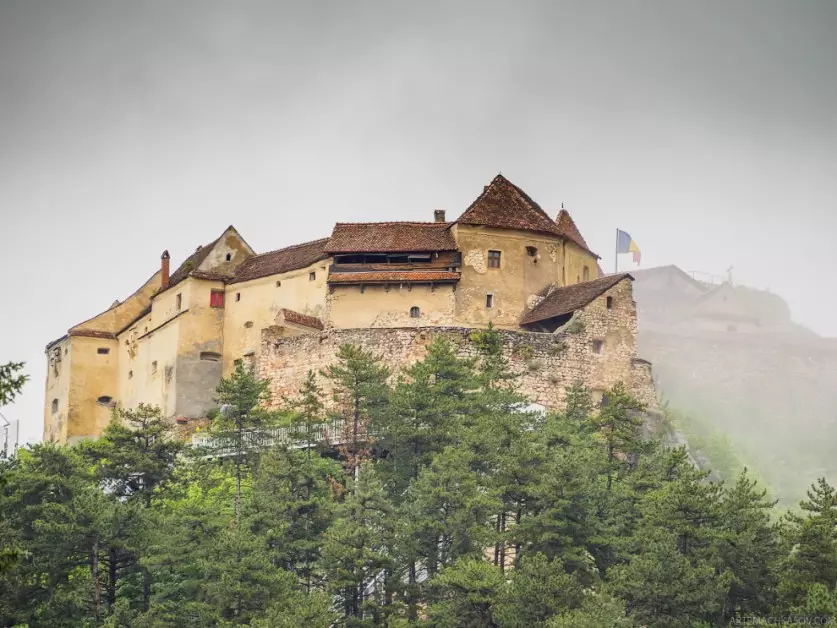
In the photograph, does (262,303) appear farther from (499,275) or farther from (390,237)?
(499,275)

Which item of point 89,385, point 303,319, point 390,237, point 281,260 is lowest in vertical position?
point 89,385

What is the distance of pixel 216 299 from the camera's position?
269ft

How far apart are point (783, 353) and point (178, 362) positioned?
5645 centimetres

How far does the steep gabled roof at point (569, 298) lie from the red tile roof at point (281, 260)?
1079 cm

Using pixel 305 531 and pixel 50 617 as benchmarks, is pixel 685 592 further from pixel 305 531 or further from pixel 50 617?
pixel 50 617

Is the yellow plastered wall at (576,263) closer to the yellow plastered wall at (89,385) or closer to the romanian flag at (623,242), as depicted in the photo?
the romanian flag at (623,242)

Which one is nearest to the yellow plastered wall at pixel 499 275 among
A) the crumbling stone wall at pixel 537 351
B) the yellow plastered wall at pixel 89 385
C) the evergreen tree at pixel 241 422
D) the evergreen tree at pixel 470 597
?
the crumbling stone wall at pixel 537 351

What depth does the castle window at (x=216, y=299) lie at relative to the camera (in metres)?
81.8

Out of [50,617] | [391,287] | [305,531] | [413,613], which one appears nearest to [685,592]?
[413,613]

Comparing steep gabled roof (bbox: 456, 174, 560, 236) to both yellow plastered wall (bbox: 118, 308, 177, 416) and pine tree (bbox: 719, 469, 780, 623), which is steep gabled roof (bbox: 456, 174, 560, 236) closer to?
yellow plastered wall (bbox: 118, 308, 177, 416)

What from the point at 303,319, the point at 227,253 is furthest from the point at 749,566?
the point at 227,253

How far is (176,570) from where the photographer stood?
52.9m

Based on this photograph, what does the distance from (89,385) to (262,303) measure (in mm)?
13488

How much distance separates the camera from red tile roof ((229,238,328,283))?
79750 millimetres
